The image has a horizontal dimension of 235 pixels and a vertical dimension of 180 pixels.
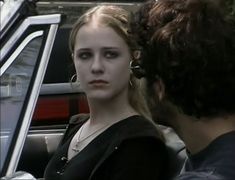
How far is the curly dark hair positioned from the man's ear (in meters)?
0.02

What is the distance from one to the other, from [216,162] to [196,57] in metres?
0.27

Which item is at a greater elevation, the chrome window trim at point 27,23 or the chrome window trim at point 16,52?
the chrome window trim at point 27,23

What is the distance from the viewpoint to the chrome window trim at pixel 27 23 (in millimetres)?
2049

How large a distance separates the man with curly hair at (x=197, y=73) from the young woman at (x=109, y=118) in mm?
463

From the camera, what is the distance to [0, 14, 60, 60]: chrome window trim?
2.05 metres

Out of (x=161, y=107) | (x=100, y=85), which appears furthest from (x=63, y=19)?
(x=161, y=107)

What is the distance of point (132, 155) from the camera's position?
91.4 inches

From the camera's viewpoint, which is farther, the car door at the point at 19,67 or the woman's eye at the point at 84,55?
the woman's eye at the point at 84,55

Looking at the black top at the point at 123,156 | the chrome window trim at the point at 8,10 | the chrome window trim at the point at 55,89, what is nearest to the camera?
the chrome window trim at the point at 8,10

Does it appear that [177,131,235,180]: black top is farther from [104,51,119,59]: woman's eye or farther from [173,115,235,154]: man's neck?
[104,51,119,59]: woman's eye

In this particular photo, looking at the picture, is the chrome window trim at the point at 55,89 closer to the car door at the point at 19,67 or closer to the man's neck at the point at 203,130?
the car door at the point at 19,67

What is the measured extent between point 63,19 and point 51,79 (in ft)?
9.11

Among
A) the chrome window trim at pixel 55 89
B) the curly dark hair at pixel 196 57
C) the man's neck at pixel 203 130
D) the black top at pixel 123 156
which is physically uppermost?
the curly dark hair at pixel 196 57

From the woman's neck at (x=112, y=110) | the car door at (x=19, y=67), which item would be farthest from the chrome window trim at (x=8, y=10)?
the woman's neck at (x=112, y=110)
